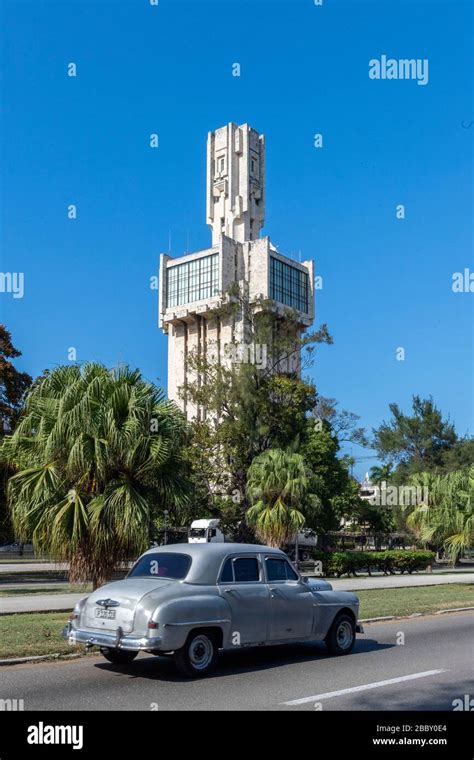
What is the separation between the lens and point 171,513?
19.7 metres

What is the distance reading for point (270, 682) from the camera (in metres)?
9.04

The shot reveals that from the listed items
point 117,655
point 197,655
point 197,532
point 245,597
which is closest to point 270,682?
point 197,655

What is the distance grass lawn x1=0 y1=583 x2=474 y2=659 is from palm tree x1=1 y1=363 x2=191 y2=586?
5.97 feet

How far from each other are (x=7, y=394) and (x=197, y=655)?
97.0ft

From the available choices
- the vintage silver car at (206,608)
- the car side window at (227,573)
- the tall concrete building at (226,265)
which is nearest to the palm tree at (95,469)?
the vintage silver car at (206,608)

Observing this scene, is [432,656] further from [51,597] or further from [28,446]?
[51,597]

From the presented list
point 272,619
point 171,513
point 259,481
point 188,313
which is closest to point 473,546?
point 259,481

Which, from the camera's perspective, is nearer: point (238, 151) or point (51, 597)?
point (51, 597)

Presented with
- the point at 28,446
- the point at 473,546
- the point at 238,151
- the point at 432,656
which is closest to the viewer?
the point at 432,656

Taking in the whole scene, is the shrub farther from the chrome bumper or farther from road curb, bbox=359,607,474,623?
the chrome bumper

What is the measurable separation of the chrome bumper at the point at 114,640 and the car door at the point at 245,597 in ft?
4.08

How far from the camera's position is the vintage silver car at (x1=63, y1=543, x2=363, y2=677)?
29.5 ft

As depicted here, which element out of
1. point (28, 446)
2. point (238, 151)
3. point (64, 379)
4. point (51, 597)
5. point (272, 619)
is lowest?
point (51, 597)
